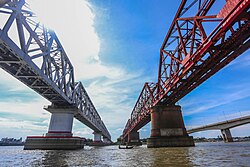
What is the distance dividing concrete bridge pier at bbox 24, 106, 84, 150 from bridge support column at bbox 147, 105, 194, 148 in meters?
18.5

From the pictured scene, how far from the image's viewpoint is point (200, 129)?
83.6m

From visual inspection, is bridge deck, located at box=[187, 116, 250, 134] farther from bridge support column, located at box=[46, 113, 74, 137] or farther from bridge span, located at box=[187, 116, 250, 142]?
bridge support column, located at box=[46, 113, 74, 137]

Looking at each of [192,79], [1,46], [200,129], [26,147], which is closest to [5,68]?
[1,46]

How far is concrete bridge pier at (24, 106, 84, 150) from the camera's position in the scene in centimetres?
3409

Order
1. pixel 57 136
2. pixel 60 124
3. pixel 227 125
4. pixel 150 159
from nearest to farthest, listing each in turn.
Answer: pixel 150 159 < pixel 57 136 < pixel 60 124 < pixel 227 125

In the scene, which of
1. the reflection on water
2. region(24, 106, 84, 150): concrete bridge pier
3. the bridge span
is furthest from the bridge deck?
region(24, 106, 84, 150): concrete bridge pier

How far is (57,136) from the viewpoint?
115 feet

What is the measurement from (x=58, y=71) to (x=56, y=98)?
24.8ft

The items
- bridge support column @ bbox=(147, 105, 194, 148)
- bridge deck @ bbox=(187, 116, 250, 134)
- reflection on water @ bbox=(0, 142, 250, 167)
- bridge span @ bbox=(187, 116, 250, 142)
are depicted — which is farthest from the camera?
bridge span @ bbox=(187, 116, 250, 142)

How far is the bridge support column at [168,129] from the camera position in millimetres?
30156

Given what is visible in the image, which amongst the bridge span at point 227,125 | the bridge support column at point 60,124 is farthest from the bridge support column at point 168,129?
the bridge span at point 227,125

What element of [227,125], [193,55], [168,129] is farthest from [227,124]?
[193,55]

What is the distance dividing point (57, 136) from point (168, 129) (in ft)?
81.8

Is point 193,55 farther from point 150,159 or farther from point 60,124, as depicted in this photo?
point 60,124
